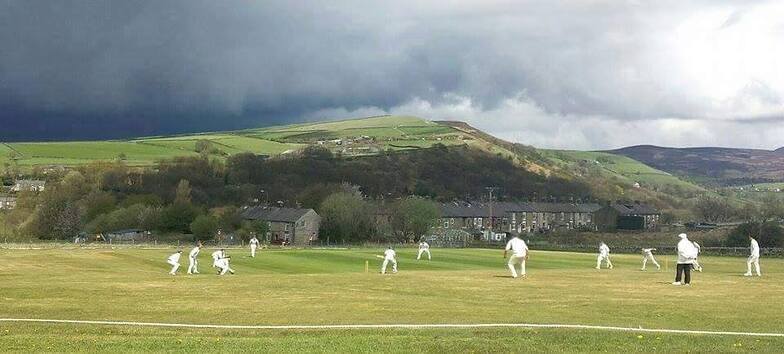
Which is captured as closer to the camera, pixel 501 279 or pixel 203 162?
pixel 501 279

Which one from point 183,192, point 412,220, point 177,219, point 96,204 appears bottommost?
point 177,219

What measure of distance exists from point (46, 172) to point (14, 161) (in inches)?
557

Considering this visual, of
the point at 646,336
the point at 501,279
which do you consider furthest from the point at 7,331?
the point at 501,279

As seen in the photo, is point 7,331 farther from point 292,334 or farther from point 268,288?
point 268,288

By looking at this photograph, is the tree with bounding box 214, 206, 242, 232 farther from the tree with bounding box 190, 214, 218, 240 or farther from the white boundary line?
the white boundary line

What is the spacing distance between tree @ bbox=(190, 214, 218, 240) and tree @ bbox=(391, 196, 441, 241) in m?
34.2

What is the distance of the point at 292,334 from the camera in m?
18.5

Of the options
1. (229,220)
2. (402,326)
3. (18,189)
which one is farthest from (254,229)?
(402,326)

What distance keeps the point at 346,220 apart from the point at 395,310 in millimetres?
118599

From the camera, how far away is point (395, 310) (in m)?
22.0

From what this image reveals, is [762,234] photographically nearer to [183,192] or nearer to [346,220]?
[346,220]

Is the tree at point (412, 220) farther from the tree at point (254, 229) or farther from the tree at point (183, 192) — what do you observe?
the tree at point (183, 192)

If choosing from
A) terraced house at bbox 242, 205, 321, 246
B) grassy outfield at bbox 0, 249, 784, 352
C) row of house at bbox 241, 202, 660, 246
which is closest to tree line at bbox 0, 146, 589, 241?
terraced house at bbox 242, 205, 321, 246

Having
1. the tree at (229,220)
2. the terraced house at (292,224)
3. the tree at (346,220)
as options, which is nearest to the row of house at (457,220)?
the terraced house at (292,224)
